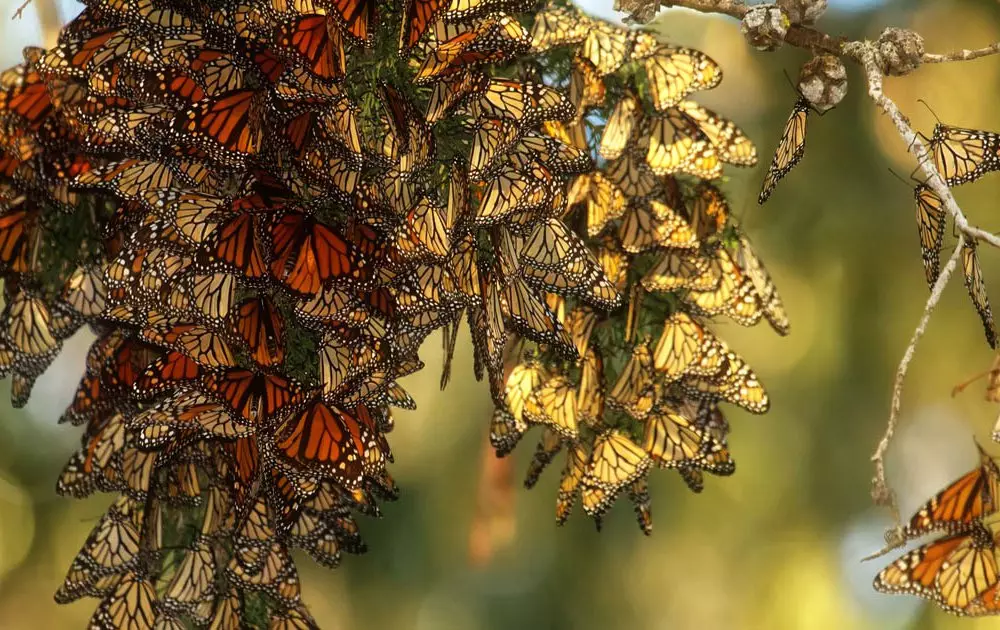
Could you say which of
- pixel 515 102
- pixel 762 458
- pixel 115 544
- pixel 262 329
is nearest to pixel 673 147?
pixel 515 102

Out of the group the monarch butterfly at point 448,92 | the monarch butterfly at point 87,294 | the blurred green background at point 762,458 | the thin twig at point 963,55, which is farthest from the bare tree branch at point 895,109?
the blurred green background at point 762,458

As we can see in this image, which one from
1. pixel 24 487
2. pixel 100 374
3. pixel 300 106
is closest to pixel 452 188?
pixel 300 106

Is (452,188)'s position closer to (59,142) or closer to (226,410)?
(226,410)

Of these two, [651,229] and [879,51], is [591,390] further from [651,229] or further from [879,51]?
[879,51]

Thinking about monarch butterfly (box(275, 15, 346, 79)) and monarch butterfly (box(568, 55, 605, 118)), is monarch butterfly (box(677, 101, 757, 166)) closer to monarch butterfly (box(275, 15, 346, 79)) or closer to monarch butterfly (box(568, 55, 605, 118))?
monarch butterfly (box(568, 55, 605, 118))

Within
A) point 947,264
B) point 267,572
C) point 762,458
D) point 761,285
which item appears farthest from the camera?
point 762,458

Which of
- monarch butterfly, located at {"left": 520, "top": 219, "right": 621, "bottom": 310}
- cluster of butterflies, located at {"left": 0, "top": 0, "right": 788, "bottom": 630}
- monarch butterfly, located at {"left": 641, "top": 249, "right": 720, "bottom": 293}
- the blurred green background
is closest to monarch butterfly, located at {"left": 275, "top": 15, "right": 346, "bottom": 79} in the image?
cluster of butterflies, located at {"left": 0, "top": 0, "right": 788, "bottom": 630}

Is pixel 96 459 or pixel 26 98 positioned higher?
pixel 26 98
